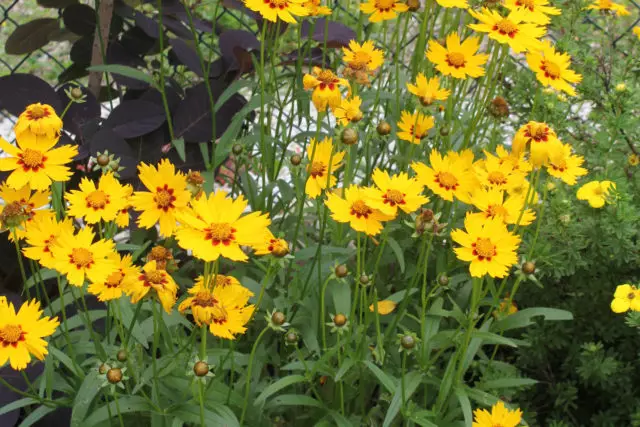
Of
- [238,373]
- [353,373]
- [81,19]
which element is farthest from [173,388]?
[81,19]

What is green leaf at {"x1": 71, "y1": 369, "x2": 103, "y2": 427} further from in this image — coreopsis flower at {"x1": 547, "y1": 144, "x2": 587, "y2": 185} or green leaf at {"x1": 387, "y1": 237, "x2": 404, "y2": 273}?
coreopsis flower at {"x1": 547, "y1": 144, "x2": 587, "y2": 185}

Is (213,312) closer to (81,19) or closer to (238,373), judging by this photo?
(238,373)

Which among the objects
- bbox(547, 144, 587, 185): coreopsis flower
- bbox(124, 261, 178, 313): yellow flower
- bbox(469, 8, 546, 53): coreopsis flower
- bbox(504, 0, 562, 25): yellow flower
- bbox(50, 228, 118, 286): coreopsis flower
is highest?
bbox(504, 0, 562, 25): yellow flower

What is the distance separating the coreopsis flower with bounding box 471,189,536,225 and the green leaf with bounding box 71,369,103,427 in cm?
64

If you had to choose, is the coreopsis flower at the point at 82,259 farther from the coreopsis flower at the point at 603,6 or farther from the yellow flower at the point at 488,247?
the coreopsis flower at the point at 603,6

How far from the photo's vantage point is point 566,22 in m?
2.00

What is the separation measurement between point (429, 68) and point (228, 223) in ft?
2.65

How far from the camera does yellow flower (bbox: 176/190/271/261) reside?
98 centimetres

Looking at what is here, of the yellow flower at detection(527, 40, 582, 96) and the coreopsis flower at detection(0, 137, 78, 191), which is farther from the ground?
the yellow flower at detection(527, 40, 582, 96)

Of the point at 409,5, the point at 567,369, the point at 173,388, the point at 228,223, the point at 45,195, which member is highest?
the point at 409,5

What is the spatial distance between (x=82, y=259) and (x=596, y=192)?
1.01m

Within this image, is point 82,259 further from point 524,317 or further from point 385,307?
point 524,317

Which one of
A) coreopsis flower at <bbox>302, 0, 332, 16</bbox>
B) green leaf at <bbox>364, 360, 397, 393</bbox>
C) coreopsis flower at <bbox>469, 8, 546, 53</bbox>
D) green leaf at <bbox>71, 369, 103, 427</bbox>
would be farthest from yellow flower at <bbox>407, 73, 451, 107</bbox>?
green leaf at <bbox>71, 369, 103, 427</bbox>

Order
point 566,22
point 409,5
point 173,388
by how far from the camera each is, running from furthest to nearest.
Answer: point 566,22, point 409,5, point 173,388
